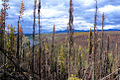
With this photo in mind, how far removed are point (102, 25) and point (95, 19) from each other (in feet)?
46.5

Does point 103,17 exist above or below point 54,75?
above

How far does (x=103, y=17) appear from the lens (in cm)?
3494

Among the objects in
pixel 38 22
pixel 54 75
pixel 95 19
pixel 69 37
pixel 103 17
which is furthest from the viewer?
pixel 54 75

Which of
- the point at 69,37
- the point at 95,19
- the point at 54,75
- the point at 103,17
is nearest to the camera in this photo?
the point at 69,37

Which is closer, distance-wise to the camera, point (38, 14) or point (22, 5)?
point (38, 14)

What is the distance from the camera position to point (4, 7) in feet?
90.4

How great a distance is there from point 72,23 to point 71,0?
306 cm

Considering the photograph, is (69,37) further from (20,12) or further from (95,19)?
(20,12)

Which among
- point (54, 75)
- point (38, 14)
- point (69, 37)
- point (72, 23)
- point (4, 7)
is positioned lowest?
point (54, 75)

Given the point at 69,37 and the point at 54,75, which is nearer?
the point at 69,37

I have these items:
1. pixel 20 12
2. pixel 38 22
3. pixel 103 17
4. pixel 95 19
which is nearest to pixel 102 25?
pixel 103 17

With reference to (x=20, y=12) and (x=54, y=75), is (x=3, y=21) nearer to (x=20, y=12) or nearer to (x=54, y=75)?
(x=20, y=12)

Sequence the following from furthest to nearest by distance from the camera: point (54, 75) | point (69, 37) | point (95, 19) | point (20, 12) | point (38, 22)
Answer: point (54, 75) < point (20, 12) < point (38, 22) < point (95, 19) < point (69, 37)

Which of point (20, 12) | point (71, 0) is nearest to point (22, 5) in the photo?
point (20, 12)
